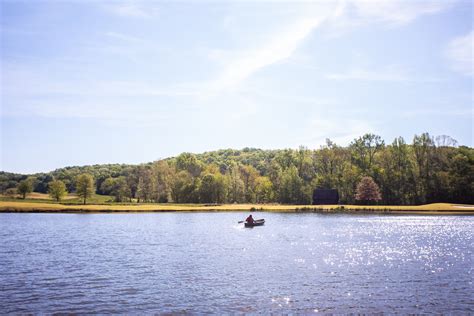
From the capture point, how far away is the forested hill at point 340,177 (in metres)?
124

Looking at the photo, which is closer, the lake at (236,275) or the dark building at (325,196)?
the lake at (236,275)

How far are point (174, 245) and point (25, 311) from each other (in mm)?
26209

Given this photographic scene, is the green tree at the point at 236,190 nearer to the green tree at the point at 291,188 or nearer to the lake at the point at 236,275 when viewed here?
the green tree at the point at 291,188

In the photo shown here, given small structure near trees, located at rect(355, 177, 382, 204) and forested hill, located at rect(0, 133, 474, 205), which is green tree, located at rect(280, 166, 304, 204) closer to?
forested hill, located at rect(0, 133, 474, 205)

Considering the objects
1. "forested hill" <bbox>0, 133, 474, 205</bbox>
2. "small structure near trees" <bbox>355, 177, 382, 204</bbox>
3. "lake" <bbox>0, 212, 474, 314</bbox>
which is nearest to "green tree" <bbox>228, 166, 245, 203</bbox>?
"forested hill" <bbox>0, 133, 474, 205</bbox>

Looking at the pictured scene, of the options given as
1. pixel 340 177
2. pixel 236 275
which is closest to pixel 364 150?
pixel 340 177

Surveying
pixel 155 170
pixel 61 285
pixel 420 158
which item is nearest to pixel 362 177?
pixel 420 158

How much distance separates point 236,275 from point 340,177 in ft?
368

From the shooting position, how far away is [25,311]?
20.8 meters

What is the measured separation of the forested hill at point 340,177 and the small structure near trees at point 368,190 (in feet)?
21.7

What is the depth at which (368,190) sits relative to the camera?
122 meters

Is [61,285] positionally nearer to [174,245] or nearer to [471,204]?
[174,245]

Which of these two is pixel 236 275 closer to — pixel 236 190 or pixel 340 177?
pixel 340 177

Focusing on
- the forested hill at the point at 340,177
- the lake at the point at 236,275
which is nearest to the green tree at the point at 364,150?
the forested hill at the point at 340,177
